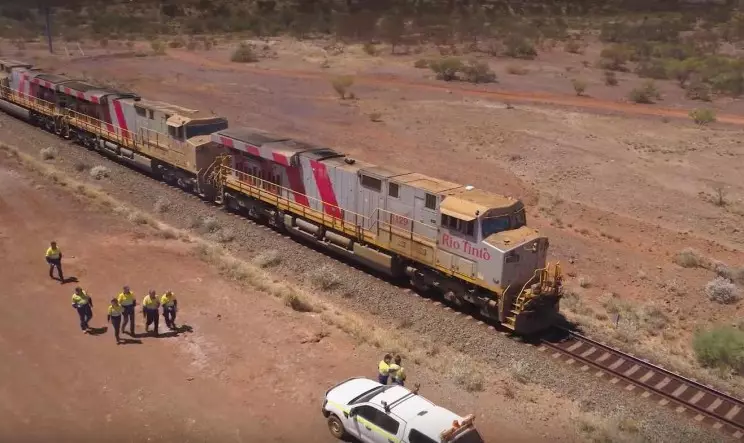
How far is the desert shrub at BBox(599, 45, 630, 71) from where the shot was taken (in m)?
67.8

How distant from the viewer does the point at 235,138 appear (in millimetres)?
27344

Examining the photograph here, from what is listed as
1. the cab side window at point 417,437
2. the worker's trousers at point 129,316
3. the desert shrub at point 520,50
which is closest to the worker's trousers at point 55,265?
the worker's trousers at point 129,316

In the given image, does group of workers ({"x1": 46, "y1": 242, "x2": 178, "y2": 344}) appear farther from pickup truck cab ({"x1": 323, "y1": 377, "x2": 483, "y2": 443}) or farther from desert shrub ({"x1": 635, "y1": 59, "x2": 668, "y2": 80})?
desert shrub ({"x1": 635, "y1": 59, "x2": 668, "y2": 80})

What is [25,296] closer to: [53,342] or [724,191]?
[53,342]

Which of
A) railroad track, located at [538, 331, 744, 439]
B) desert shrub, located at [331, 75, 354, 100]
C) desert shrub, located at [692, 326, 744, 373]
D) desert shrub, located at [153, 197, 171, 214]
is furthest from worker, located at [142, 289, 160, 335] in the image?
desert shrub, located at [331, 75, 354, 100]

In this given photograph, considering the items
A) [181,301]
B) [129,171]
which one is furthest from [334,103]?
[181,301]

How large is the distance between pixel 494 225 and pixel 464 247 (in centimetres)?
107

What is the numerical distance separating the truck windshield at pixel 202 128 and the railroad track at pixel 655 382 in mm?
18417

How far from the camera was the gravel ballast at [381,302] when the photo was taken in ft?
49.9

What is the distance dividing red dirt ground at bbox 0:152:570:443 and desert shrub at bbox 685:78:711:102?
47249mm

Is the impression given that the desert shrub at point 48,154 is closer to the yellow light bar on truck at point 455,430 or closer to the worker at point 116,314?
the worker at point 116,314

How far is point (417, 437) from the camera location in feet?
38.9

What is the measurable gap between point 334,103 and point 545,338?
116ft

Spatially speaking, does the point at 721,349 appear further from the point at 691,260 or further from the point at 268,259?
the point at 268,259
